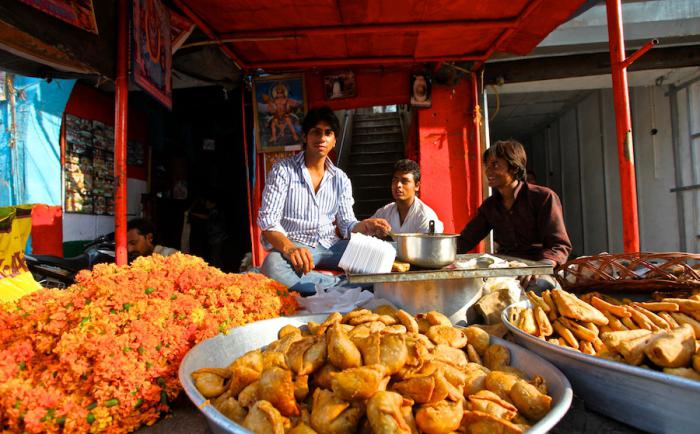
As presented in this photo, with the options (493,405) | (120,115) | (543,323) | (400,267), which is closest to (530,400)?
(493,405)

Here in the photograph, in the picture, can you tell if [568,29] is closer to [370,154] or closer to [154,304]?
[370,154]

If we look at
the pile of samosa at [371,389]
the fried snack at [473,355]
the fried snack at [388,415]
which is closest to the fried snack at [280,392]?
the pile of samosa at [371,389]

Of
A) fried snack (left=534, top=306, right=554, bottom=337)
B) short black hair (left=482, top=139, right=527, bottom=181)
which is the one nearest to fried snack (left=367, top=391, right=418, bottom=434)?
fried snack (left=534, top=306, right=554, bottom=337)

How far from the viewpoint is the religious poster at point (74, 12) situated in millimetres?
2510

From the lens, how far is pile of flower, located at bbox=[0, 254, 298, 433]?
1.24 meters

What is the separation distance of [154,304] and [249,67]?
3829mm

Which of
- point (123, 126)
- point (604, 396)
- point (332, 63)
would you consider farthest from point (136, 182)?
point (604, 396)

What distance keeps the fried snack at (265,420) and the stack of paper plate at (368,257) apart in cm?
80

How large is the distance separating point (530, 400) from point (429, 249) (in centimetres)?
81

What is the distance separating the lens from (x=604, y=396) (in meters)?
1.14

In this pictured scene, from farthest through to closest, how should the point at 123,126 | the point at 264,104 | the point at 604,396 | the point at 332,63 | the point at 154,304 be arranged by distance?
the point at 264,104 → the point at 332,63 → the point at 123,126 → the point at 154,304 → the point at 604,396

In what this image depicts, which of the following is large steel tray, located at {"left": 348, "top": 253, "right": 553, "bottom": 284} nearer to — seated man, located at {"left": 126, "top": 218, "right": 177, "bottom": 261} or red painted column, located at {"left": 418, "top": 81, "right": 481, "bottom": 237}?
seated man, located at {"left": 126, "top": 218, "right": 177, "bottom": 261}

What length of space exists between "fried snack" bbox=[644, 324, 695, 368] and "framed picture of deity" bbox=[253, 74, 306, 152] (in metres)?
4.45

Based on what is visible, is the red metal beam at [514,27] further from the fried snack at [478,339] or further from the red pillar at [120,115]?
the red pillar at [120,115]
